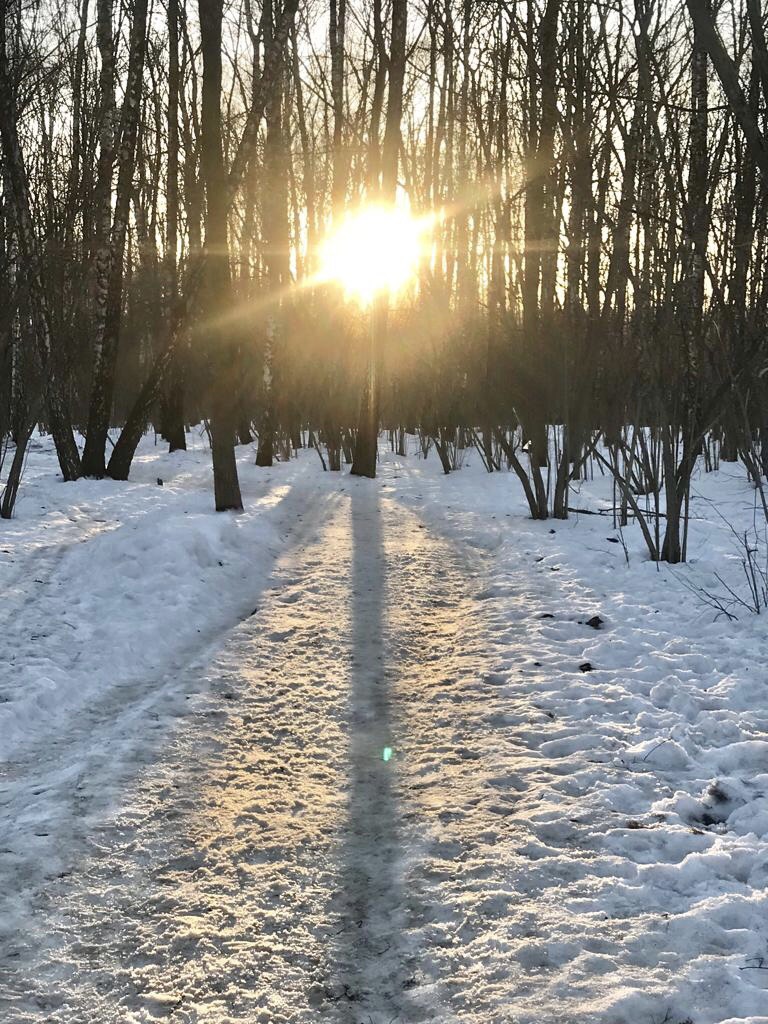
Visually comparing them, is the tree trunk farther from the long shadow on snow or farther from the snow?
the long shadow on snow

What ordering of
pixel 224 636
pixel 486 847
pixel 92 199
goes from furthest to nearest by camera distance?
pixel 92 199 → pixel 224 636 → pixel 486 847

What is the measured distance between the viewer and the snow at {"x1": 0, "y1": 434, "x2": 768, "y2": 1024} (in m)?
2.00

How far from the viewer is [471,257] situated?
2152 cm

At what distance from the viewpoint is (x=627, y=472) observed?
690 cm

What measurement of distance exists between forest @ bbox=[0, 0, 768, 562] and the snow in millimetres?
1722

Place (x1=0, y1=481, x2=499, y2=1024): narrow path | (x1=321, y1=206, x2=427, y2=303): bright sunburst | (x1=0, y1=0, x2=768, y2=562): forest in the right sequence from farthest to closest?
(x1=321, y1=206, x2=427, y2=303): bright sunburst, (x1=0, y1=0, x2=768, y2=562): forest, (x1=0, y1=481, x2=499, y2=1024): narrow path

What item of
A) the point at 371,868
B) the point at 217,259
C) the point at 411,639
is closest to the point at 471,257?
the point at 217,259

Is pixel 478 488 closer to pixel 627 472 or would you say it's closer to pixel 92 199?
pixel 627 472

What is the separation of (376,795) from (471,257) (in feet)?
67.1

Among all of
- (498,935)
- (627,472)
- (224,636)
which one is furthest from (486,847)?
(627,472)

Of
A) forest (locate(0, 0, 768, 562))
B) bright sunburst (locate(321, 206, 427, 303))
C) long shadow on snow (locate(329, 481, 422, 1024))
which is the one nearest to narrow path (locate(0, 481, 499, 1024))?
long shadow on snow (locate(329, 481, 422, 1024))

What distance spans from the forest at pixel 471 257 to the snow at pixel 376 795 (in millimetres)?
1722

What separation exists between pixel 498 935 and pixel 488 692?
185cm

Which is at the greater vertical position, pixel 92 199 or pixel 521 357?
pixel 92 199
